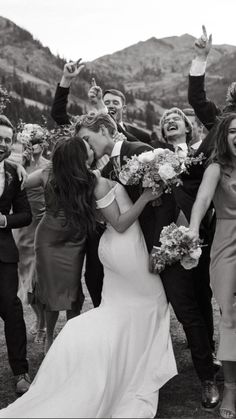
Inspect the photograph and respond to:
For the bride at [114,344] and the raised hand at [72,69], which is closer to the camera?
the bride at [114,344]

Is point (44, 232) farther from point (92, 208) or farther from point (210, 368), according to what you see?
point (210, 368)

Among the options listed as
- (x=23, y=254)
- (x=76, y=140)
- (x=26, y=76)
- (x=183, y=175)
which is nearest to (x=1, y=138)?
(x=76, y=140)

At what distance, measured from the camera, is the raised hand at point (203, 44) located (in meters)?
5.11

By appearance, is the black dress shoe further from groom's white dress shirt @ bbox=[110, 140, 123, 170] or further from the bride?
groom's white dress shirt @ bbox=[110, 140, 123, 170]

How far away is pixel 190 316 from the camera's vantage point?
4.52m

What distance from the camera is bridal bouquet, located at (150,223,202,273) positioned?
4168mm

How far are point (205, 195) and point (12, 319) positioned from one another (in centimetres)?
205

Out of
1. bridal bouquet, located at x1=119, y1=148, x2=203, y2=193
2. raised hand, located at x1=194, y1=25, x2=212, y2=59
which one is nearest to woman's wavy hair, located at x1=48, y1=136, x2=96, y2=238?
bridal bouquet, located at x1=119, y1=148, x2=203, y2=193

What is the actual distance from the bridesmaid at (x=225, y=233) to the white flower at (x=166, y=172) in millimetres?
375

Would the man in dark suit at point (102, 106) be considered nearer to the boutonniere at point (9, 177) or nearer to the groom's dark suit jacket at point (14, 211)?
the groom's dark suit jacket at point (14, 211)

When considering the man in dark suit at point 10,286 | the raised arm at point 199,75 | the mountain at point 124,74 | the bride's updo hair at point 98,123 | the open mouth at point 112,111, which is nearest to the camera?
the bride's updo hair at point 98,123

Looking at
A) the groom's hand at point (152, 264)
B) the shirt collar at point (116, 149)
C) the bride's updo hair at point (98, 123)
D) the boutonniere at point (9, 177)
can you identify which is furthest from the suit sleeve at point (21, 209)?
the groom's hand at point (152, 264)

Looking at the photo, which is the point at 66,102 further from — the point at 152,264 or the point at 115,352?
the point at 115,352

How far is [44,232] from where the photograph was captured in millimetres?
5562
